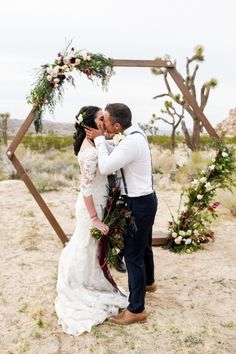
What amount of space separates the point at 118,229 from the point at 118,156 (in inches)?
26.8

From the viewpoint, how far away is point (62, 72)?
5.31 m

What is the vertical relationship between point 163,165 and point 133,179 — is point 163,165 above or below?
below

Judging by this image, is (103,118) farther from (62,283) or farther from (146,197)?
(62,283)

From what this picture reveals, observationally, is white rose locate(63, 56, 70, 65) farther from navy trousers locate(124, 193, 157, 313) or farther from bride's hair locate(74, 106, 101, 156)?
navy trousers locate(124, 193, 157, 313)

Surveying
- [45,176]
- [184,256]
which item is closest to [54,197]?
[45,176]

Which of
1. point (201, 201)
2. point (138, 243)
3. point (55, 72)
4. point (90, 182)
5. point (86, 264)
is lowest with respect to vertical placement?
point (86, 264)

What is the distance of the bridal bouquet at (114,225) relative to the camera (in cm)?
383

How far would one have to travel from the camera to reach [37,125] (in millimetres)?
5500

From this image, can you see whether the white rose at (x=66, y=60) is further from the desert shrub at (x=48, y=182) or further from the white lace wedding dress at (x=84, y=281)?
the desert shrub at (x=48, y=182)

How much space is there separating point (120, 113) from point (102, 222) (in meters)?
0.99

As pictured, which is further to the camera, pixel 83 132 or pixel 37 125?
pixel 37 125

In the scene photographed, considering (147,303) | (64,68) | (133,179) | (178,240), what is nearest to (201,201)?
(178,240)

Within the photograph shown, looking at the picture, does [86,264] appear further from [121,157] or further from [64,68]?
[64,68]

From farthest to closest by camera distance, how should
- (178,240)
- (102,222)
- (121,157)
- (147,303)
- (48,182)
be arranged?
(48,182) < (178,240) < (147,303) < (102,222) < (121,157)
